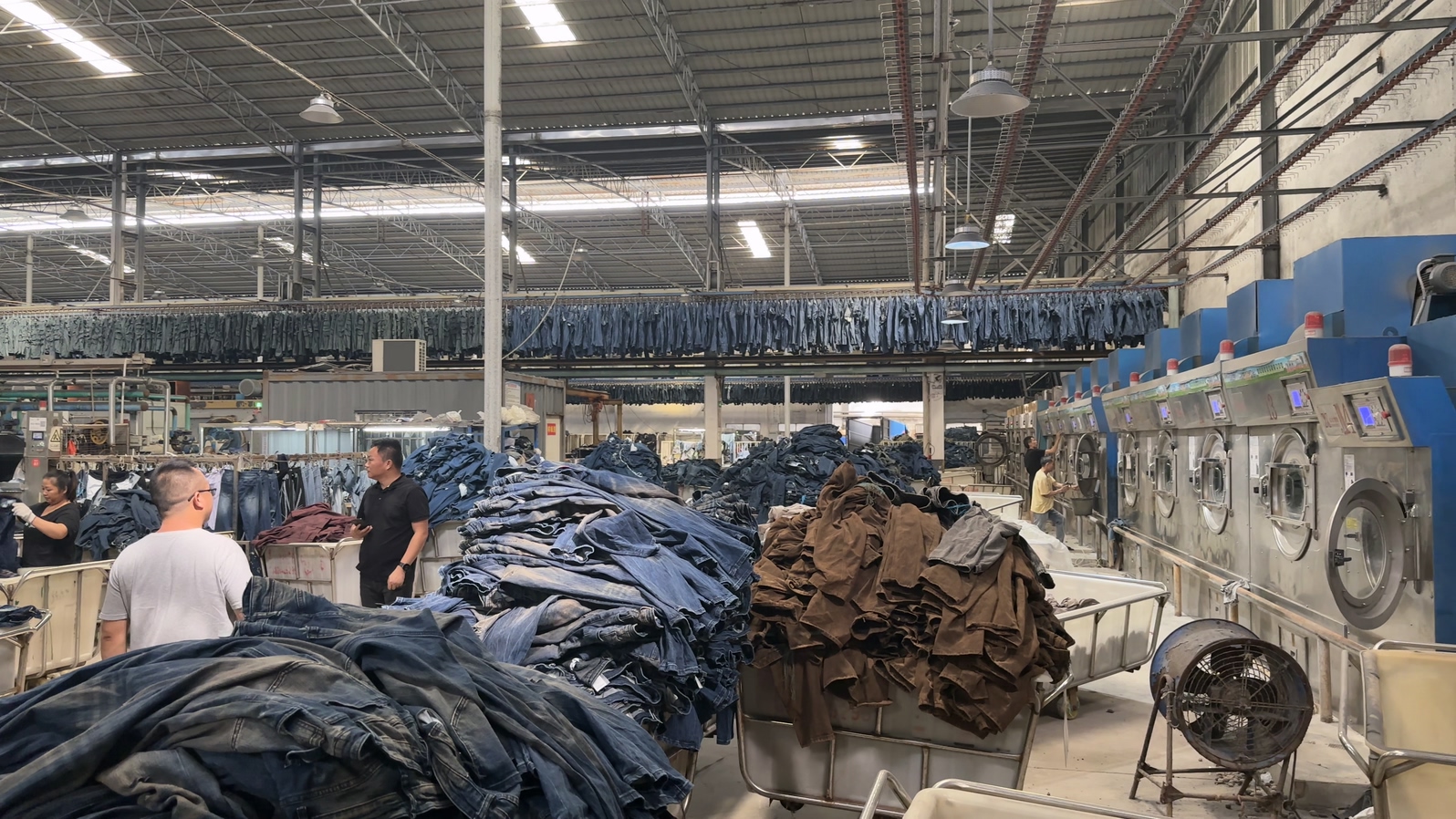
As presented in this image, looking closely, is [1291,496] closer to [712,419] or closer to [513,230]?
[712,419]

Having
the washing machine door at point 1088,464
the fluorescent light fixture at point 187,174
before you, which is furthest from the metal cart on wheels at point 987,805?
the fluorescent light fixture at point 187,174

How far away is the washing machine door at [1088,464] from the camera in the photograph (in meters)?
11.3

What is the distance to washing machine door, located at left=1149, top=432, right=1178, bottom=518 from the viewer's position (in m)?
8.36

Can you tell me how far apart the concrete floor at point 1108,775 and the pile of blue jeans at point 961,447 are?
15.9 meters

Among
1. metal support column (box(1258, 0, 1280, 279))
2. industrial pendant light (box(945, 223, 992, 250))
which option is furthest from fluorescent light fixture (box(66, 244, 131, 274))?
metal support column (box(1258, 0, 1280, 279))

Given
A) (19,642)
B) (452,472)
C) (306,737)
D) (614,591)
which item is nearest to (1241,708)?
(614,591)

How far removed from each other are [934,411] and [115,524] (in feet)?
37.7

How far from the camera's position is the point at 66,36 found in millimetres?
12102

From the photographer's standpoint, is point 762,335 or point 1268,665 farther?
point 762,335

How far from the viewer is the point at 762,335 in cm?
1409

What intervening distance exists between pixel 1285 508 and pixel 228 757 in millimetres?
6242

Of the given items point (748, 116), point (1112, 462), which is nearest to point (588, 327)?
point (748, 116)

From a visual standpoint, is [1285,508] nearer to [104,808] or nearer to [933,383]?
[104,808]

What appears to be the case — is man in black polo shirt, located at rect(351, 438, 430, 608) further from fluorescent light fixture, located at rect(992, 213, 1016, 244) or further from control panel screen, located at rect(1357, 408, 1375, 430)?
fluorescent light fixture, located at rect(992, 213, 1016, 244)
